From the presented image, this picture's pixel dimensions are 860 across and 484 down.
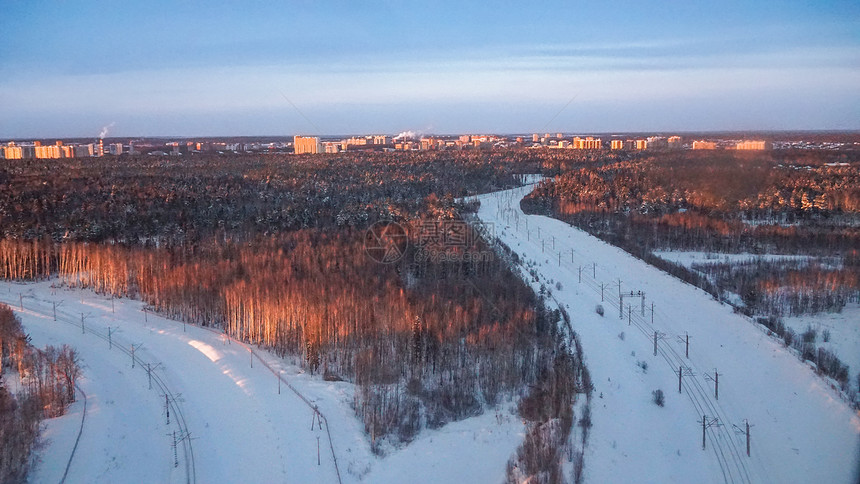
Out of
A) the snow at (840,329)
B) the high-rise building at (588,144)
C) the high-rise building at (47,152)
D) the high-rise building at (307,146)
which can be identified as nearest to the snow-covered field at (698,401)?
the snow at (840,329)

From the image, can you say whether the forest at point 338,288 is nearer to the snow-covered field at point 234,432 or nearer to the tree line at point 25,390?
the snow-covered field at point 234,432

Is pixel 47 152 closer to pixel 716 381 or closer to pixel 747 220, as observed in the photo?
pixel 747 220

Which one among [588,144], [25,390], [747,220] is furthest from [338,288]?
[588,144]

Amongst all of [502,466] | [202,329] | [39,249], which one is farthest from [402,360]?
[39,249]

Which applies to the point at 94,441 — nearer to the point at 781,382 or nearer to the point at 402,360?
the point at 402,360

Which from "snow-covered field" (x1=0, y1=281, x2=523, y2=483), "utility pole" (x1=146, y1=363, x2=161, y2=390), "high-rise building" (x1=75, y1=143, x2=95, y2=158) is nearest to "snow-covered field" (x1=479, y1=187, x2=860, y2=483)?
"snow-covered field" (x1=0, y1=281, x2=523, y2=483)

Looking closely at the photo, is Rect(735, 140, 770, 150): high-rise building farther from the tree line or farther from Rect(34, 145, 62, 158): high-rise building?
Rect(34, 145, 62, 158): high-rise building
